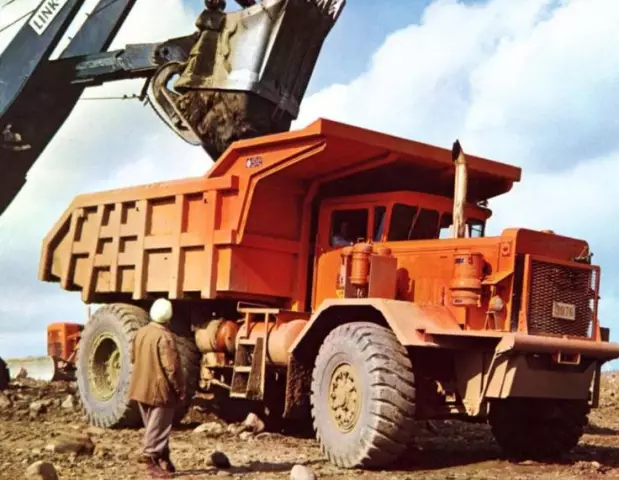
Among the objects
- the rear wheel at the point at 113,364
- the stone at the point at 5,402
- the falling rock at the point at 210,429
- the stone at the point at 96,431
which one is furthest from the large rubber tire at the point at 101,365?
the stone at the point at 5,402

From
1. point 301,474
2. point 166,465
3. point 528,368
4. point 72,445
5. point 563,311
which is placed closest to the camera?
point 301,474

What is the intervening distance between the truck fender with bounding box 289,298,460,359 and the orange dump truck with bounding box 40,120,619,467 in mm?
19

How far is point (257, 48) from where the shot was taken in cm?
1142

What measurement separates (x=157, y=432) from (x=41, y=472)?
3.63ft

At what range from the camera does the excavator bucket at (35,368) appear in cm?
1399

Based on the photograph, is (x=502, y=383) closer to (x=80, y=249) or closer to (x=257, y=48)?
(x=257, y=48)

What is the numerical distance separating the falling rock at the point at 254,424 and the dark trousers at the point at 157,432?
2.94 m

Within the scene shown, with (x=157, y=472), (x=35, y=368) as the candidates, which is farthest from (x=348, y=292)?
(x=35, y=368)

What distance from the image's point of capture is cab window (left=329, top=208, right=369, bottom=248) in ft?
32.0

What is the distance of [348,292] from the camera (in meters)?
8.97

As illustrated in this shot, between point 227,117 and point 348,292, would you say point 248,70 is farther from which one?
point 348,292

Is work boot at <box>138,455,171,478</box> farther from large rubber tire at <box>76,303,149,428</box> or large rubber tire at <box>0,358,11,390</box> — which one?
large rubber tire at <box>0,358,11,390</box>

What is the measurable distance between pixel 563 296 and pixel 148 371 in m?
3.87

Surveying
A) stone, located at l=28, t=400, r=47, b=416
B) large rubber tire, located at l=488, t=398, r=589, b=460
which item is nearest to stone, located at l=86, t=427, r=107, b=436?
stone, located at l=28, t=400, r=47, b=416
